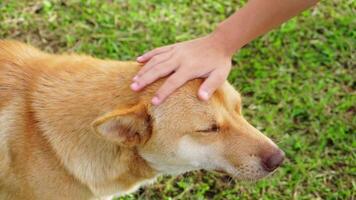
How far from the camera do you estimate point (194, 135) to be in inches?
122

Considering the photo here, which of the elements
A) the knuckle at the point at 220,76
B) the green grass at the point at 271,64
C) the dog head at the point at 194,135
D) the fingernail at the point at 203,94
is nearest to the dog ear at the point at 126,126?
the dog head at the point at 194,135

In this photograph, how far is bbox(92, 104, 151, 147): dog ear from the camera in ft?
9.34

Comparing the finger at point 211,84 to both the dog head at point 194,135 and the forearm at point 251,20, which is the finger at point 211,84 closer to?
the dog head at point 194,135

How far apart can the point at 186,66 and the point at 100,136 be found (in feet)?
2.08

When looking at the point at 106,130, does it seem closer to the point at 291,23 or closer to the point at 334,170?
the point at 334,170

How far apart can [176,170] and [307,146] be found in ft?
5.63

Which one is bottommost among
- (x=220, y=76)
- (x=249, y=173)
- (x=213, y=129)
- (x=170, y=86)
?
(x=249, y=173)

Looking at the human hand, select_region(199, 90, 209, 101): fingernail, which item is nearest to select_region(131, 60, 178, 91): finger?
the human hand

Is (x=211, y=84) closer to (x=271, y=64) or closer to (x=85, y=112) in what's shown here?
(x=85, y=112)

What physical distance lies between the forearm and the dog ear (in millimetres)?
763

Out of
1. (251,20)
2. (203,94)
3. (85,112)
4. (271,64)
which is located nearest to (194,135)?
(203,94)

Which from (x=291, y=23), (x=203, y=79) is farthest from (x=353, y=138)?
(x=203, y=79)

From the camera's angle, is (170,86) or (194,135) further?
(194,135)

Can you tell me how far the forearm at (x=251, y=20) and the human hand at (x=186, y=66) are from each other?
6 centimetres
